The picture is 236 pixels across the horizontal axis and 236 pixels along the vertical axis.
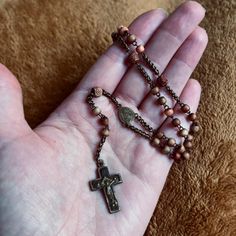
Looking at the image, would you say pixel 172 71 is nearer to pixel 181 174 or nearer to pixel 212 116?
pixel 212 116

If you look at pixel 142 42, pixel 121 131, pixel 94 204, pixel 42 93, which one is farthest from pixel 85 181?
pixel 142 42

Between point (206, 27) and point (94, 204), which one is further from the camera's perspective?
point (206, 27)

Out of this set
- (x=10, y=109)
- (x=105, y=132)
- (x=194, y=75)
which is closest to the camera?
(x=10, y=109)

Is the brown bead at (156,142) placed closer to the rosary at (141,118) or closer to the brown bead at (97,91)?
the rosary at (141,118)

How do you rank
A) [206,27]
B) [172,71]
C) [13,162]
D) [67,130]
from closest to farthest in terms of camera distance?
[13,162], [67,130], [172,71], [206,27]

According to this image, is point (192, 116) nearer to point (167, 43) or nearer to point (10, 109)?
point (167, 43)

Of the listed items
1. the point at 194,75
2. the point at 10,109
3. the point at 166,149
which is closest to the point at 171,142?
the point at 166,149
